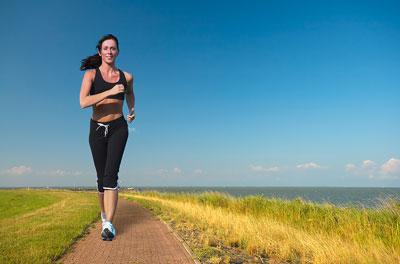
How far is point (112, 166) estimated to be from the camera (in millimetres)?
5637

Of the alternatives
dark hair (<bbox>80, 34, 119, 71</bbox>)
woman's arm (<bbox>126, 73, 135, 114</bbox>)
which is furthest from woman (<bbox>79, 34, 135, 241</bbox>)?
woman's arm (<bbox>126, 73, 135, 114</bbox>)

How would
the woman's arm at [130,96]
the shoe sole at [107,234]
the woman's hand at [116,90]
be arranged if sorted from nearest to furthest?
the woman's hand at [116,90] → the shoe sole at [107,234] → the woman's arm at [130,96]

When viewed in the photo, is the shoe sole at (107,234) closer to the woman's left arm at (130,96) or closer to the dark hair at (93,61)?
the woman's left arm at (130,96)

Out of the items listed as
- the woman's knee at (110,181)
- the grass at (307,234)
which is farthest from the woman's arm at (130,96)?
the grass at (307,234)

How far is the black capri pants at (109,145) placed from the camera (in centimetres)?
566

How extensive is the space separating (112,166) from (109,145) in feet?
1.05

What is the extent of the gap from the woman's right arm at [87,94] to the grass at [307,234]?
2.55m

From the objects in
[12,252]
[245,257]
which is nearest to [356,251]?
[245,257]

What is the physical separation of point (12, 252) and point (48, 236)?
1.38 metres

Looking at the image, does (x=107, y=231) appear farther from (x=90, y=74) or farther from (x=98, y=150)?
(x=90, y=74)

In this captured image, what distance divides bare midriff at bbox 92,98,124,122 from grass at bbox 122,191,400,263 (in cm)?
236

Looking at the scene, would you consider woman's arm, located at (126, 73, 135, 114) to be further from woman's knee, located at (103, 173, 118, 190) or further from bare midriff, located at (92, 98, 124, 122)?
woman's knee, located at (103, 173, 118, 190)

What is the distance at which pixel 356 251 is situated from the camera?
5.52 m

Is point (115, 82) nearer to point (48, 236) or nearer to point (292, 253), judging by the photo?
point (48, 236)
